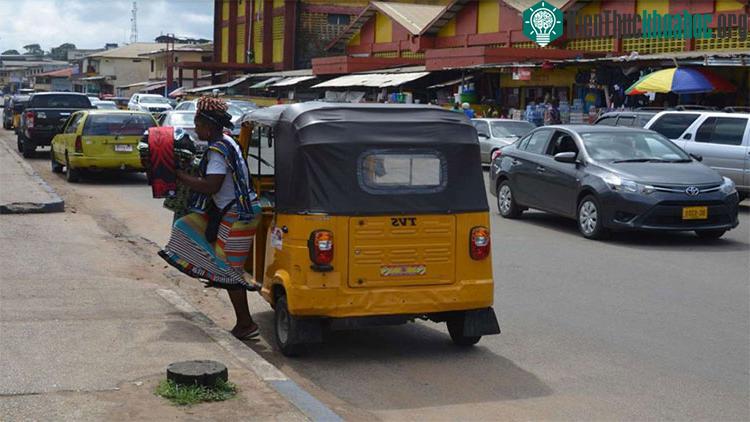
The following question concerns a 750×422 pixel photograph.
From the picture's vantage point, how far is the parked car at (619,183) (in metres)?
13.0

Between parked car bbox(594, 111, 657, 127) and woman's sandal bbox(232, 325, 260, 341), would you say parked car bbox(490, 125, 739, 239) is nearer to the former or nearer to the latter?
parked car bbox(594, 111, 657, 127)

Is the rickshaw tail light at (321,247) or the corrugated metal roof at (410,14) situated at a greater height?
the corrugated metal roof at (410,14)

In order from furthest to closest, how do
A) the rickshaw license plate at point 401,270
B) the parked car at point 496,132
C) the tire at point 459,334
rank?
the parked car at point 496,132
the tire at point 459,334
the rickshaw license plate at point 401,270

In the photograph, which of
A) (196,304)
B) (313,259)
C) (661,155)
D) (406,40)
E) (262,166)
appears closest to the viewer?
(313,259)

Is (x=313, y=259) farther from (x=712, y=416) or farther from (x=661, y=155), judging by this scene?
(x=661, y=155)

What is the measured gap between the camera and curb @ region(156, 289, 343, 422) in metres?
5.91

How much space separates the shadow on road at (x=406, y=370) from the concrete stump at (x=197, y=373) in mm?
960

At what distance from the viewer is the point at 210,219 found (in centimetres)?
788

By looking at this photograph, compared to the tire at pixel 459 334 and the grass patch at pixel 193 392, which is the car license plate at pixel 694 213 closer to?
the tire at pixel 459 334

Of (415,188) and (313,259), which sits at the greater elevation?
(415,188)

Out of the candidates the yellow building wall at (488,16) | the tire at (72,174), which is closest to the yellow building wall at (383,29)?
the yellow building wall at (488,16)

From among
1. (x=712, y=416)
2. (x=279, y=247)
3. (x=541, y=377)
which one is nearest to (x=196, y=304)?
(x=279, y=247)

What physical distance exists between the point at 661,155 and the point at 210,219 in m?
8.23

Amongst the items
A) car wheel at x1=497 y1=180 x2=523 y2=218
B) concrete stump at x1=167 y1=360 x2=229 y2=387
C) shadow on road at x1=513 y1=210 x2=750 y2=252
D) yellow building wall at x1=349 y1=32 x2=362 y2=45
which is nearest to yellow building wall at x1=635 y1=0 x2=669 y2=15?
car wheel at x1=497 y1=180 x2=523 y2=218
